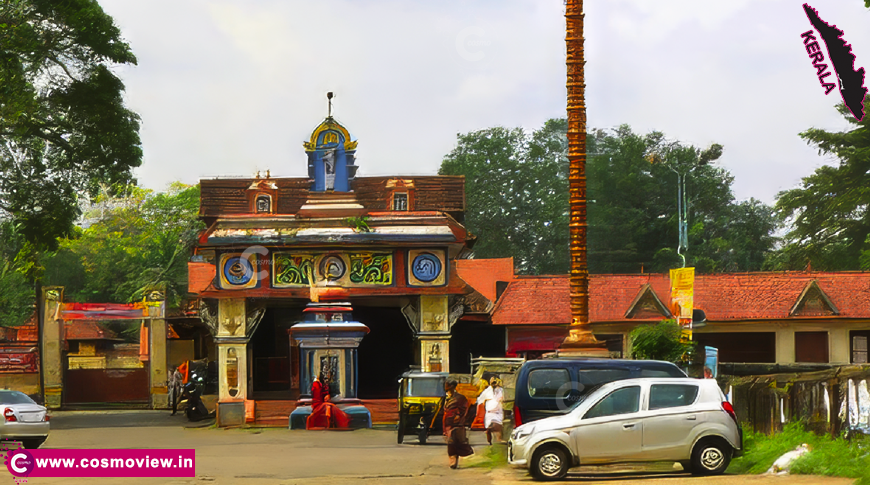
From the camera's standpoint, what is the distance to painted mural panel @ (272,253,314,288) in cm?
3284

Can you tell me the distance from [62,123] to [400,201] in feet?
39.6

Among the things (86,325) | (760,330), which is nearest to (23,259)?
(86,325)

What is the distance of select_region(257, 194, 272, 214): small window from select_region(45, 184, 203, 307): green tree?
1295 inches

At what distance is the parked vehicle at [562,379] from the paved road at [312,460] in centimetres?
113

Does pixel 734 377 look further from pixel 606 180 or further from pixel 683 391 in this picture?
pixel 606 180

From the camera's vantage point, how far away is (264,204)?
34.7 m

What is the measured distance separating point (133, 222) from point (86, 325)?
21.0 metres

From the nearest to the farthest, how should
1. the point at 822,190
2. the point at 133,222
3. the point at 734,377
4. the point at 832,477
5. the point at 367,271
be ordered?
the point at 832,477, the point at 734,377, the point at 367,271, the point at 822,190, the point at 133,222

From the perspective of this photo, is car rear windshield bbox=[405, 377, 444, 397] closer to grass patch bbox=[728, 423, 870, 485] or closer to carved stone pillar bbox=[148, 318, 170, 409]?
grass patch bbox=[728, 423, 870, 485]

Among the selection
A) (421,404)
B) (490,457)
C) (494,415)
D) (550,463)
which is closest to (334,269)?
(421,404)

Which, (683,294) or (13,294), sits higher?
(13,294)

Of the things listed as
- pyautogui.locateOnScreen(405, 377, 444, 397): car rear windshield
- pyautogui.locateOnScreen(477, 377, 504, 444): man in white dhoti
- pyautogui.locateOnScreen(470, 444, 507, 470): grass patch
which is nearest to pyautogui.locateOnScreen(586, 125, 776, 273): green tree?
pyautogui.locateOnScreen(405, 377, 444, 397): car rear windshield

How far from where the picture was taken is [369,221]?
33.0 m

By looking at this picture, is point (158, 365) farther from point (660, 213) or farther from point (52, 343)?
point (660, 213)
